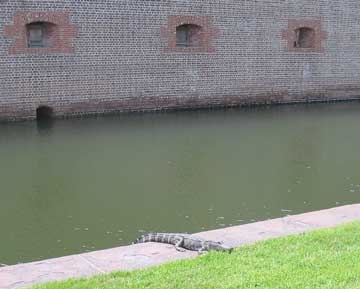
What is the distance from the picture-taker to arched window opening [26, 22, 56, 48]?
1500 centimetres

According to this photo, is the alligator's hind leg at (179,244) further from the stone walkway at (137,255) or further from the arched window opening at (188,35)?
the arched window opening at (188,35)

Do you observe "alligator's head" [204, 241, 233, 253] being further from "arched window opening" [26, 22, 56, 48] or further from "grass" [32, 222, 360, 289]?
"arched window opening" [26, 22, 56, 48]

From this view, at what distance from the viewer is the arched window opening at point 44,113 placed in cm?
1513

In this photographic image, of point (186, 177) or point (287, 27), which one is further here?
point (287, 27)

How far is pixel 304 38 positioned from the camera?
20203 mm

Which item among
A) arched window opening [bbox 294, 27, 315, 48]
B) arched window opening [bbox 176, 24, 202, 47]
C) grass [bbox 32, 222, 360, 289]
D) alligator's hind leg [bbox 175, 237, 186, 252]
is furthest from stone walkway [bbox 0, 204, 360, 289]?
arched window opening [bbox 294, 27, 315, 48]

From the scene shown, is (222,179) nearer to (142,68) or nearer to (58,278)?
(58,278)

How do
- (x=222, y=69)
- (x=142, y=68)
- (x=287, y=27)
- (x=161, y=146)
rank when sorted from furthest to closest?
(x=287, y=27)
(x=222, y=69)
(x=142, y=68)
(x=161, y=146)

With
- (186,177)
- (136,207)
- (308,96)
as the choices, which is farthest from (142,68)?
(136,207)

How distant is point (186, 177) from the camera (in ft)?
29.7

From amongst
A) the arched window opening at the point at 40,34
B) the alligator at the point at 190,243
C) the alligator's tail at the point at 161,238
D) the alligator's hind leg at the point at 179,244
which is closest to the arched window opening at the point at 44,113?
the arched window opening at the point at 40,34

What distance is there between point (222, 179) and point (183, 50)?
886 centimetres

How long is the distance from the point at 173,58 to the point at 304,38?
5384 millimetres

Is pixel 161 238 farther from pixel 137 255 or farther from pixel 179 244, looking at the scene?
pixel 137 255
